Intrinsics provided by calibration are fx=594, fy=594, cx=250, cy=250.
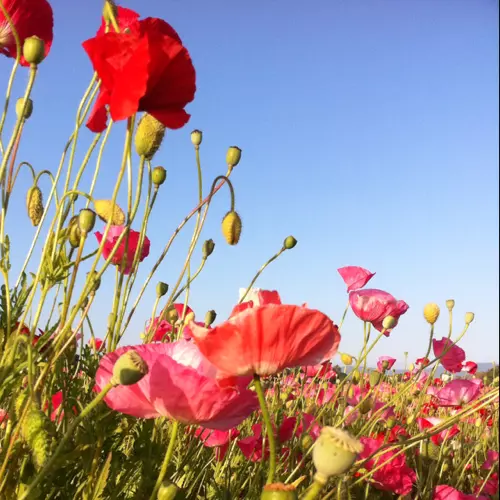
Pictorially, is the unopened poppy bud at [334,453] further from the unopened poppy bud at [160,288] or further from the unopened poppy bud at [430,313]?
the unopened poppy bud at [430,313]

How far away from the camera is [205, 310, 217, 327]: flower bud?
4.95 ft

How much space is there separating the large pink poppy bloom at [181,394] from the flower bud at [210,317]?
63cm

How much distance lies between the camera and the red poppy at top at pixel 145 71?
877mm

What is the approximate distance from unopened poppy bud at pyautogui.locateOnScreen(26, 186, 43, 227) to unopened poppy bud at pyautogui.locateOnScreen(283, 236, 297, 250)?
24.6 inches

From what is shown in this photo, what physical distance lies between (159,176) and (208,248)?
0.94ft

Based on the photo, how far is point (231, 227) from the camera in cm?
131

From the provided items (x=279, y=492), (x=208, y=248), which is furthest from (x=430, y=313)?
(x=279, y=492)

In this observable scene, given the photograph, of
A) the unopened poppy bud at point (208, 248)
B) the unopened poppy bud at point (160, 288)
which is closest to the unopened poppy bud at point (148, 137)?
the unopened poppy bud at point (208, 248)

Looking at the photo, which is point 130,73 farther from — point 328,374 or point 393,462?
point 328,374

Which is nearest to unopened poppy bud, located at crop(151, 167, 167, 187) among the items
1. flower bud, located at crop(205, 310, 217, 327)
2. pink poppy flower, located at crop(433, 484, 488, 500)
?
flower bud, located at crop(205, 310, 217, 327)

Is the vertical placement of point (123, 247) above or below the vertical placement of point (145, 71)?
below

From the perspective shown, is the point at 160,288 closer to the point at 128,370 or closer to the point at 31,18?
the point at 31,18

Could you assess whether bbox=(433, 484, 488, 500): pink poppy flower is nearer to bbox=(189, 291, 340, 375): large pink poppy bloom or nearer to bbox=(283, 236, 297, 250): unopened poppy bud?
bbox=(283, 236, 297, 250): unopened poppy bud

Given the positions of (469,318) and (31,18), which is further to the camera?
(469,318)
